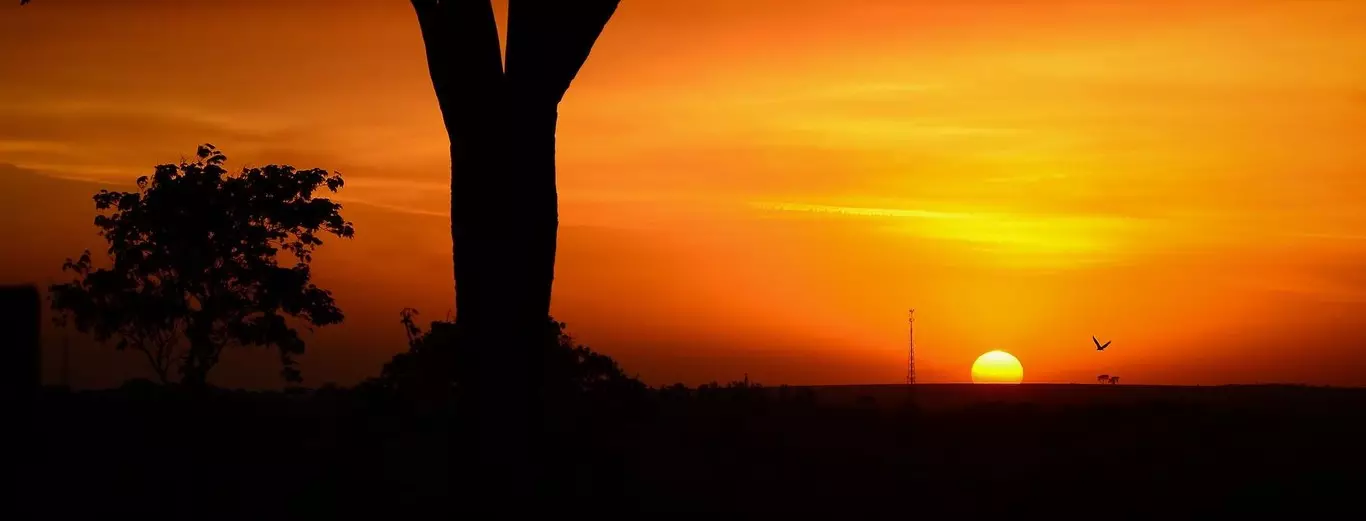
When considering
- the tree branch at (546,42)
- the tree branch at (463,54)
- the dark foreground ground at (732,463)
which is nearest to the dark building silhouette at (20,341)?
the dark foreground ground at (732,463)

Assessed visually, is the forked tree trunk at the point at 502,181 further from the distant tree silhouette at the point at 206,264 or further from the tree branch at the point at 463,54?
the distant tree silhouette at the point at 206,264

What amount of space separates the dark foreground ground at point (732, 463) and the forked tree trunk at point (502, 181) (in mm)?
823

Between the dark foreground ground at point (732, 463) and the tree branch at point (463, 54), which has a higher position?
the tree branch at point (463, 54)

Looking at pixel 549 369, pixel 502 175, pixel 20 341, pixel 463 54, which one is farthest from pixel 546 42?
pixel 549 369

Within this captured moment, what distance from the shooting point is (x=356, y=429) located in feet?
60.5

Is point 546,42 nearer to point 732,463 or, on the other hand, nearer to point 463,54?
point 463,54

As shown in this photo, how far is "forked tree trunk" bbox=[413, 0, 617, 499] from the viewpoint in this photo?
12.4m

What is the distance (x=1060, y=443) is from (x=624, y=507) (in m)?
6.51

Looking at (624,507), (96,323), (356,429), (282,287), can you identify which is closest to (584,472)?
(624,507)

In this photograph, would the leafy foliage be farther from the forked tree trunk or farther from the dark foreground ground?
the forked tree trunk

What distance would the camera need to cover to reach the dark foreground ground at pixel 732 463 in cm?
1352

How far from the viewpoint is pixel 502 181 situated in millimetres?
12516

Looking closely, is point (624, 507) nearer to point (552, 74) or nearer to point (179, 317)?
point (552, 74)

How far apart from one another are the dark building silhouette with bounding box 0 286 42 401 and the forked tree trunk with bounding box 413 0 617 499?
473 cm
